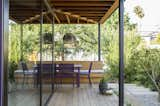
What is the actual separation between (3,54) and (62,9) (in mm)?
5822

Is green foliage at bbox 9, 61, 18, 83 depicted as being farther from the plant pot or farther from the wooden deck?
the plant pot

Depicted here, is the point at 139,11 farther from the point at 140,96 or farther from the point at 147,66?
the point at 140,96

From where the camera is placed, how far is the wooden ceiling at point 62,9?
9.71 feet

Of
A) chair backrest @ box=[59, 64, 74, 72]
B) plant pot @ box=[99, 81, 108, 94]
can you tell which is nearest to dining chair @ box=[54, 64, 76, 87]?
chair backrest @ box=[59, 64, 74, 72]

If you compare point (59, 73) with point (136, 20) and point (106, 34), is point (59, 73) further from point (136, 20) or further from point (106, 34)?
point (136, 20)

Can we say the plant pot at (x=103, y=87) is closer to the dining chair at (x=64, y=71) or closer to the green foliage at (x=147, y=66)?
the dining chair at (x=64, y=71)

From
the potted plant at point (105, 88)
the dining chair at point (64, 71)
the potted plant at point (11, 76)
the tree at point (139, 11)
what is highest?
the tree at point (139, 11)

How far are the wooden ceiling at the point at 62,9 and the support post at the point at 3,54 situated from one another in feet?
0.75

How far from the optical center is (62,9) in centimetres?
789

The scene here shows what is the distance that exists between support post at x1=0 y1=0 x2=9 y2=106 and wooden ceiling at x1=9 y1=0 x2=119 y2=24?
23 centimetres

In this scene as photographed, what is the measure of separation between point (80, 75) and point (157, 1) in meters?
5.23

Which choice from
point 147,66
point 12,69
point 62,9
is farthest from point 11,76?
point 62,9

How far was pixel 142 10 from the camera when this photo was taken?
184 inches

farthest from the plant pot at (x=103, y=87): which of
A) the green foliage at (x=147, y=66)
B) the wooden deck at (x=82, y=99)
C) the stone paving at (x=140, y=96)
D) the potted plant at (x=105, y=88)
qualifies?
the green foliage at (x=147, y=66)
